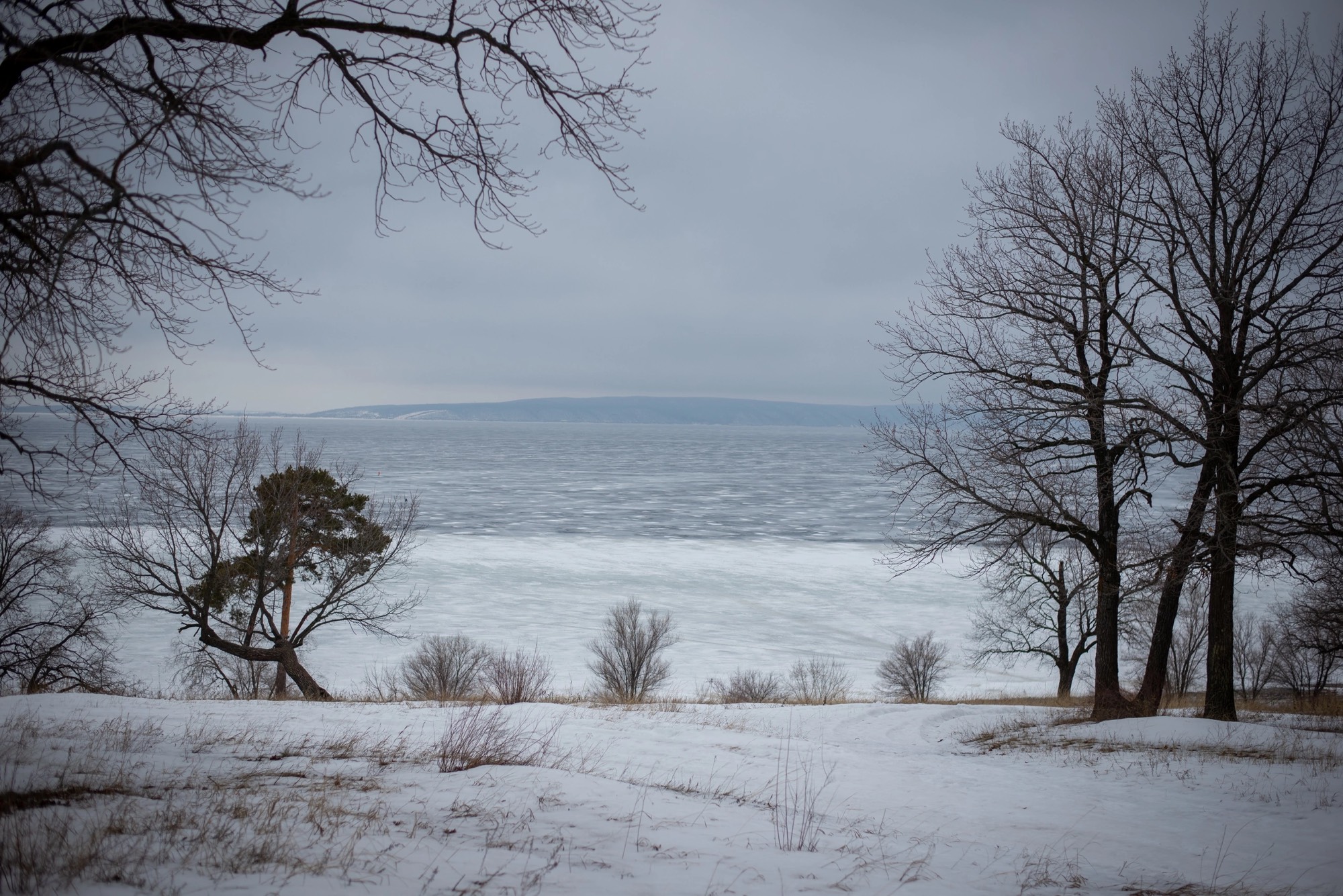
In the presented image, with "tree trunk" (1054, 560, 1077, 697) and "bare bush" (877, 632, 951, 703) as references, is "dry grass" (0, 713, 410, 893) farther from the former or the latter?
"bare bush" (877, 632, 951, 703)

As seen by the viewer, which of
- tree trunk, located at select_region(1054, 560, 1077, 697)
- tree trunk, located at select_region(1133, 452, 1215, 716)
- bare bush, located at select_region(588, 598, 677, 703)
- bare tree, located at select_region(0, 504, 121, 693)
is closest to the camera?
tree trunk, located at select_region(1133, 452, 1215, 716)

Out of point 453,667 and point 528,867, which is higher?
point 528,867

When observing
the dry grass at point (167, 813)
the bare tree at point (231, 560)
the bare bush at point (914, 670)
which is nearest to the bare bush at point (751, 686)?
the bare bush at point (914, 670)

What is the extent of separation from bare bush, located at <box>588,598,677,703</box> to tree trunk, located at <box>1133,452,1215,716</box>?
20.3 metres

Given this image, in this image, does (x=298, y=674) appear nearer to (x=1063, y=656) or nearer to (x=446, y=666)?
(x=446, y=666)

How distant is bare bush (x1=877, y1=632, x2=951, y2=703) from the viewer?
34156 millimetres

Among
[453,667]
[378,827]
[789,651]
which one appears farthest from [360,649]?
[378,827]

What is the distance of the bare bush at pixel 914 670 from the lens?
34156 mm

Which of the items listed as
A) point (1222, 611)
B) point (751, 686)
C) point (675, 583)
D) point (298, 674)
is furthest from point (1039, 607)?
point (298, 674)

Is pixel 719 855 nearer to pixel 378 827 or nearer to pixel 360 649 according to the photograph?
pixel 378 827

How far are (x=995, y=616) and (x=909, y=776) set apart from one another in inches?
1686

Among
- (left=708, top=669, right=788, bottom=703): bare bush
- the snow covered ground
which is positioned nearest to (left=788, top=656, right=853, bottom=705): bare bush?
(left=708, top=669, right=788, bottom=703): bare bush

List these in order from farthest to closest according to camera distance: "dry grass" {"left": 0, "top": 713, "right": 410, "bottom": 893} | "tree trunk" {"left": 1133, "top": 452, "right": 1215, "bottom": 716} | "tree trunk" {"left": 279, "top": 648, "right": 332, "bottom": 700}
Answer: "tree trunk" {"left": 279, "top": 648, "right": 332, "bottom": 700}
"tree trunk" {"left": 1133, "top": 452, "right": 1215, "bottom": 716}
"dry grass" {"left": 0, "top": 713, "right": 410, "bottom": 893}

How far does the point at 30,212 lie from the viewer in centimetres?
493
